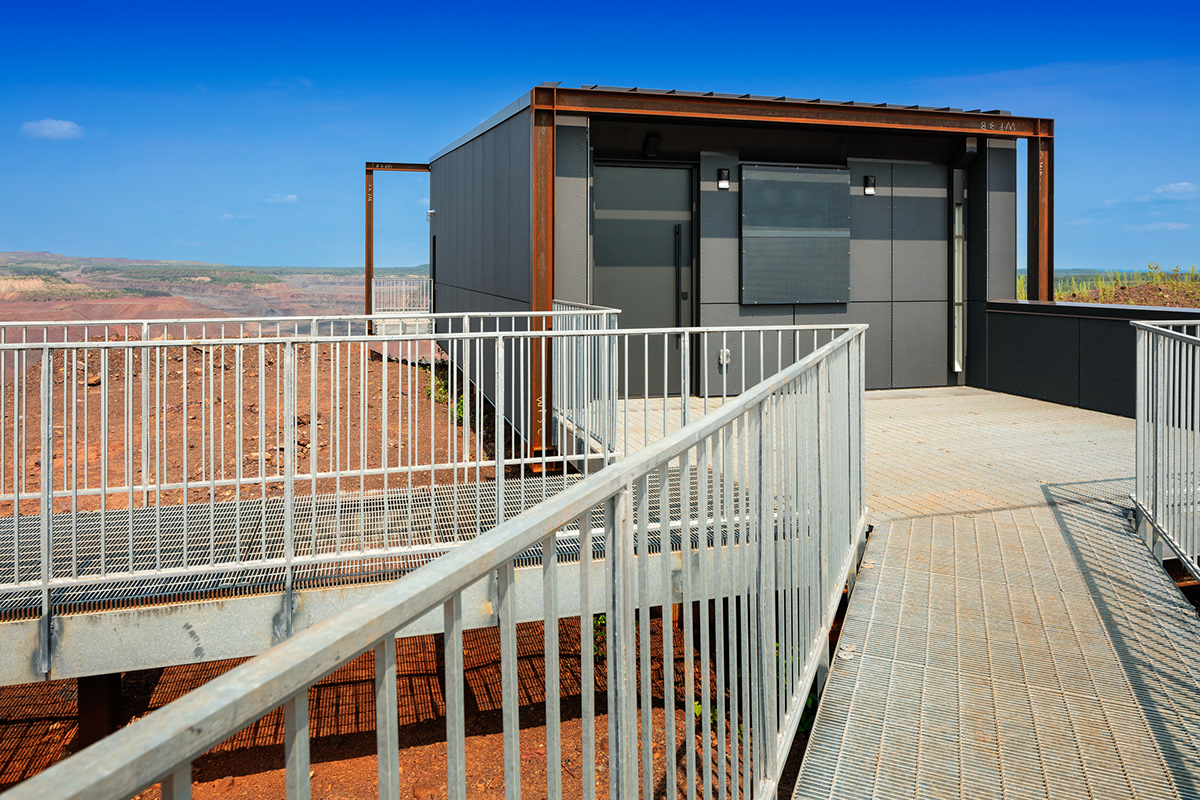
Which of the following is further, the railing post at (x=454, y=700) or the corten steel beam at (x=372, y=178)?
the corten steel beam at (x=372, y=178)

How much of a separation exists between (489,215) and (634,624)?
442 inches

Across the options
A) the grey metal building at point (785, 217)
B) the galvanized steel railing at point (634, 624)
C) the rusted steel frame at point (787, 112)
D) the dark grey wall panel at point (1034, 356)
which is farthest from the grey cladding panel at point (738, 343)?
the galvanized steel railing at point (634, 624)

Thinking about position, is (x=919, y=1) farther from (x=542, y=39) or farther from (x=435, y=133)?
(x=435, y=133)

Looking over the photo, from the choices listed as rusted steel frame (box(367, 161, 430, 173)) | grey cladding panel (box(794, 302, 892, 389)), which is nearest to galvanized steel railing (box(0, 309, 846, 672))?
grey cladding panel (box(794, 302, 892, 389))

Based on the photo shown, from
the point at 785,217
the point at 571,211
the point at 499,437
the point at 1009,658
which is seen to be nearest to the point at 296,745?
the point at 1009,658

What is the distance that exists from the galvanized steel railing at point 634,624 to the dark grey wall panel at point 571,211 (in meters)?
6.06

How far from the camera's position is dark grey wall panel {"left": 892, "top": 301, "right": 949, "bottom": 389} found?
42.4ft

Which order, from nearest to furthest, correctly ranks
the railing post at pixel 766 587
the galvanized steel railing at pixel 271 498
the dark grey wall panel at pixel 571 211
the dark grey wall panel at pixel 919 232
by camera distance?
the railing post at pixel 766 587 < the galvanized steel railing at pixel 271 498 < the dark grey wall panel at pixel 571 211 < the dark grey wall panel at pixel 919 232

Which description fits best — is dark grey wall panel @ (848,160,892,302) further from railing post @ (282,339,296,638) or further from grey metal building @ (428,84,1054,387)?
railing post @ (282,339,296,638)

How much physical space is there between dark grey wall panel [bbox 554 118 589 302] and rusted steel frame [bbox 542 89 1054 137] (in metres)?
0.53

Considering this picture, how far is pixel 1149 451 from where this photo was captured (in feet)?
19.5

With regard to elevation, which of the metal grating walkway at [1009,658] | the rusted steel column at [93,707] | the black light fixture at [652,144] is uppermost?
the black light fixture at [652,144]

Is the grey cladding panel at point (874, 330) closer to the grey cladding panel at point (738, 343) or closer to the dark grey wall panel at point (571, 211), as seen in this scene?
the grey cladding panel at point (738, 343)

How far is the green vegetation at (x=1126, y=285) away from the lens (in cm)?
2019
